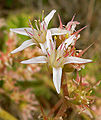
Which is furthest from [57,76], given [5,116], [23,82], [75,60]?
[23,82]

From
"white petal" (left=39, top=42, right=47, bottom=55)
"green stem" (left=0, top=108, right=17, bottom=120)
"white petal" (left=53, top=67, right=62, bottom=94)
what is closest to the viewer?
"white petal" (left=53, top=67, right=62, bottom=94)

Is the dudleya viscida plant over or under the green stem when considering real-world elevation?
over

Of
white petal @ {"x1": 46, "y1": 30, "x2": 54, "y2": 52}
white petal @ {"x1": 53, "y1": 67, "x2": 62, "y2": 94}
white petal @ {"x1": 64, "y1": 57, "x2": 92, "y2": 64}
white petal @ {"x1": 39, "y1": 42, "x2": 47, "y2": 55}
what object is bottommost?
white petal @ {"x1": 53, "y1": 67, "x2": 62, "y2": 94}

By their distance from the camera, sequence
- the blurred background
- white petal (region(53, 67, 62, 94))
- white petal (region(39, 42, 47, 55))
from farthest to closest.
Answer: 1. the blurred background
2. white petal (region(39, 42, 47, 55))
3. white petal (region(53, 67, 62, 94))

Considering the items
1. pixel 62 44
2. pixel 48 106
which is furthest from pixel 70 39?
pixel 48 106

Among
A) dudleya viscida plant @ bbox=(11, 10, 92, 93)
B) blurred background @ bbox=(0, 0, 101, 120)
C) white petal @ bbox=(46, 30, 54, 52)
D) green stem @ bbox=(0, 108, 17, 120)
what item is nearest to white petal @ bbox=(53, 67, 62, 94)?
dudleya viscida plant @ bbox=(11, 10, 92, 93)

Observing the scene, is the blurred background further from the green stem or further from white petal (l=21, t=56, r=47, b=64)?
white petal (l=21, t=56, r=47, b=64)

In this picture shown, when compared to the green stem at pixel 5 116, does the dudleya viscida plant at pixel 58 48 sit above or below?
above

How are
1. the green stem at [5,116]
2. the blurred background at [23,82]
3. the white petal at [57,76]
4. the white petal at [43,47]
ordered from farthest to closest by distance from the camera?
the blurred background at [23,82] < the green stem at [5,116] < the white petal at [43,47] < the white petal at [57,76]

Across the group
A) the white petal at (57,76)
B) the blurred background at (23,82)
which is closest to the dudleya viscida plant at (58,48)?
the white petal at (57,76)

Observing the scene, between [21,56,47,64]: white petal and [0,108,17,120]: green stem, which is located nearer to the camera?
[21,56,47,64]: white petal

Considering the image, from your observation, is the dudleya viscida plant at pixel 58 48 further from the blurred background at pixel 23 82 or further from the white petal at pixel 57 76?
the blurred background at pixel 23 82

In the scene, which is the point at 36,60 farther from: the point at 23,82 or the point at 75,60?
the point at 23,82
